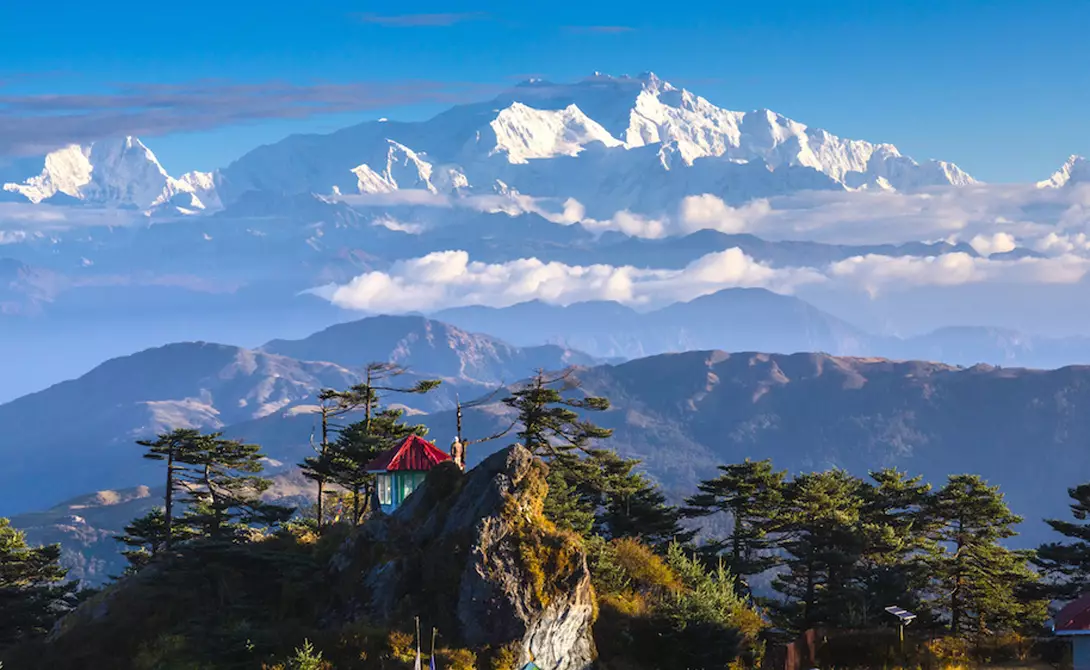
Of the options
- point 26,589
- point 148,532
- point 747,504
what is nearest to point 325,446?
point 148,532

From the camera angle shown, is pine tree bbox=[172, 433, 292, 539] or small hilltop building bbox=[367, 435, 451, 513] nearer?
small hilltop building bbox=[367, 435, 451, 513]

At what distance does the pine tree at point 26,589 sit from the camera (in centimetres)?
9425

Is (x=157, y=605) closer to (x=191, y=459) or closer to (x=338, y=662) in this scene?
(x=338, y=662)

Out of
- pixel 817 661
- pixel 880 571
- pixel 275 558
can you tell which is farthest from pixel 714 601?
pixel 275 558

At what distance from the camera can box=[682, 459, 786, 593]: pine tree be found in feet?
330

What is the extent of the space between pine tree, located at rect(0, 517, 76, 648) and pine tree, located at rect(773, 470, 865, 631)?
2138 inches

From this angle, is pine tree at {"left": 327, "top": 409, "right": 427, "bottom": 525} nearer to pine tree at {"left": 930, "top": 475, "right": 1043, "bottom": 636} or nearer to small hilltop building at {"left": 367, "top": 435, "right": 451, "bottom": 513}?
small hilltop building at {"left": 367, "top": 435, "right": 451, "bottom": 513}

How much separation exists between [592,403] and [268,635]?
41743mm

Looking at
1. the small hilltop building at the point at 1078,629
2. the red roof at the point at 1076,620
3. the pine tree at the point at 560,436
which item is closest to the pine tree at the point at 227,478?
the pine tree at the point at 560,436

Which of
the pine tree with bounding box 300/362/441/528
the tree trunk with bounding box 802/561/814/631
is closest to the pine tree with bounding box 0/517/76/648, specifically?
the pine tree with bounding box 300/362/441/528

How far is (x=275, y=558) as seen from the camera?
69.6 metres

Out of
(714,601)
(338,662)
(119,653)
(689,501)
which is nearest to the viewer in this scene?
(338,662)

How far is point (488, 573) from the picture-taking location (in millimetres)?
64312

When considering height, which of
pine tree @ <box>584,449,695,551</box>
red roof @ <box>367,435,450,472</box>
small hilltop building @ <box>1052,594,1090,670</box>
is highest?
red roof @ <box>367,435,450,472</box>
